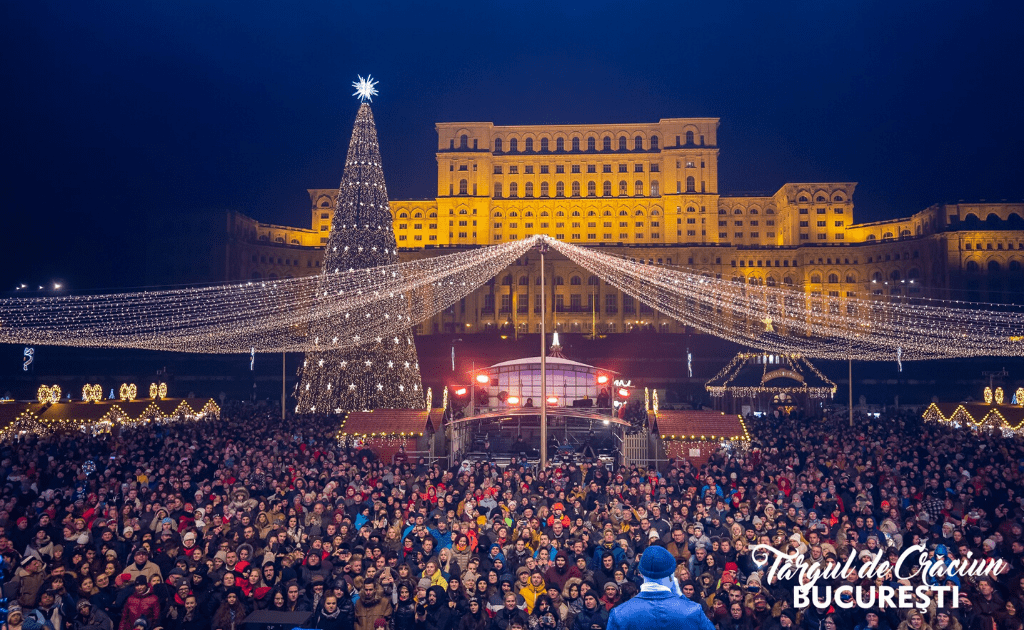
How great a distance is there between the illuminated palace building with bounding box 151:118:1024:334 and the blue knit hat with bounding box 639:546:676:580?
68.6 meters

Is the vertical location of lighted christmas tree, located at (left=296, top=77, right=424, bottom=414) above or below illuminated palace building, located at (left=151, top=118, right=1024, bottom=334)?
below

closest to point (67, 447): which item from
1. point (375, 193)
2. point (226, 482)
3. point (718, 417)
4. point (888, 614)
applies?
point (226, 482)

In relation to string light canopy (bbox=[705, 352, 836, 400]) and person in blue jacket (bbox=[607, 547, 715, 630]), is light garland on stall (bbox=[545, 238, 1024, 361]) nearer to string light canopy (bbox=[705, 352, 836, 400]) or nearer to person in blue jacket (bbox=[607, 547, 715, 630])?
string light canopy (bbox=[705, 352, 836, 400])

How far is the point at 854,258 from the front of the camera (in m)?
79.9

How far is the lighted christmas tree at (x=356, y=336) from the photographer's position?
27.5 meters

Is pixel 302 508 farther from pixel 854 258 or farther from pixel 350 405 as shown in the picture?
pixel 854 258

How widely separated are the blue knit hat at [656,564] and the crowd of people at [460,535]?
2353 mm

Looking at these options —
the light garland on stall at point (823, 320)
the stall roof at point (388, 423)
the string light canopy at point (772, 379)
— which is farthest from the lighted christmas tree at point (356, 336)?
the string light canopy at point (772, 379)

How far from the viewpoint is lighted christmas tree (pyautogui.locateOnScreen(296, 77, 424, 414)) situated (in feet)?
90.2

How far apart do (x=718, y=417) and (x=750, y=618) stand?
543 inches

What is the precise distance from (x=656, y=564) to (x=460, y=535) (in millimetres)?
5855

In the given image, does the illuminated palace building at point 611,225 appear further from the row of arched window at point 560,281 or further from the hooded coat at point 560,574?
the hooded coat at point 560,574

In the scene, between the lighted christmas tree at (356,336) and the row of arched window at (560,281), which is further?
the row of arched window at (560,281)

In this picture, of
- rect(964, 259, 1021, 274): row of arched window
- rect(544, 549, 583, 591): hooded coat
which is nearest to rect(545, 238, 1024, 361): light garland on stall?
rect(964, 259, 1021, 274): row of arched window
